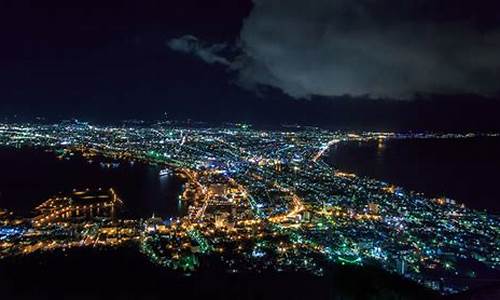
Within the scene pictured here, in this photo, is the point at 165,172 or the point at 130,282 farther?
the point at 165,172

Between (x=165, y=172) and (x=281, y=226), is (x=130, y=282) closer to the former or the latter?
(x=281, y=226)

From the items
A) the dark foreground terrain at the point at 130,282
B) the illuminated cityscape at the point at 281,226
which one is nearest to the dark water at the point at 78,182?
the illuminated cityscape at the point at 281,226

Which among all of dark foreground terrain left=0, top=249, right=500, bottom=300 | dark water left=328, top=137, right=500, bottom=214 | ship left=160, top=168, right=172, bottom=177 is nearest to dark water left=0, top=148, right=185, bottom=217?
ship left=160, top=168, right=172, bottom=177

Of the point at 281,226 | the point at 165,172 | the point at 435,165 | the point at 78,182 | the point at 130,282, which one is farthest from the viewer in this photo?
the point at 435,165

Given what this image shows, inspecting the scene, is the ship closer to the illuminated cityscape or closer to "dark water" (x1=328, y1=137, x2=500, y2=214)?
the illuminated cityscape

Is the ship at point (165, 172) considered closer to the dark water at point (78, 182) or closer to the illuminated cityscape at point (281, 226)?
the illuminated cityscape at point (281, 226)

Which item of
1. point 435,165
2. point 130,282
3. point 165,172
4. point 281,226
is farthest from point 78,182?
point 435,165
